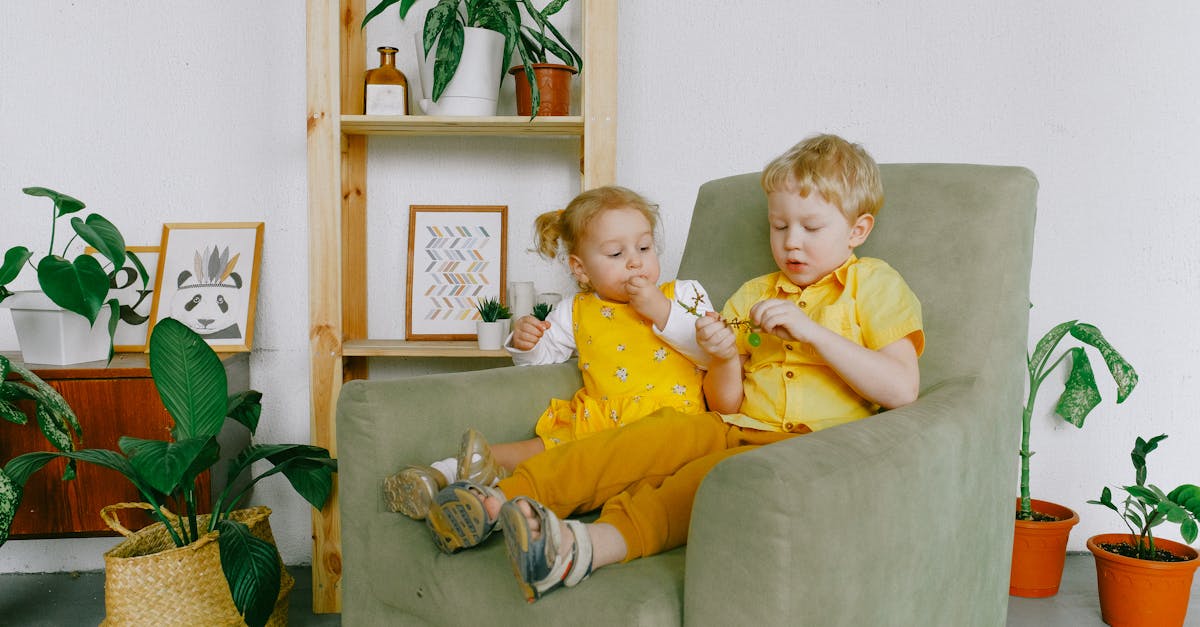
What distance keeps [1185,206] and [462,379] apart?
6.24 feet

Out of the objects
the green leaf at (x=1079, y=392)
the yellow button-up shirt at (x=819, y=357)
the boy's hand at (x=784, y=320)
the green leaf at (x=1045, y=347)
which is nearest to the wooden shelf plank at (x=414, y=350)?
the yellow button-up shirt at (x=819, y=357)

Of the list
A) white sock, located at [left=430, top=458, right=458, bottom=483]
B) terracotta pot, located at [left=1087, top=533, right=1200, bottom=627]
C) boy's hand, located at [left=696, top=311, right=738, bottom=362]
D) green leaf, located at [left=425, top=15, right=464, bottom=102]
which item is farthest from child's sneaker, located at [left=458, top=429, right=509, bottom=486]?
terracotta pot, located at [left=1087, top=533, right=1200, bottom=627]

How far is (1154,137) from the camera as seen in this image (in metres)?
2.03

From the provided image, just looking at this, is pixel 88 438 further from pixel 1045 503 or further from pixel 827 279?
pixel 1045 503

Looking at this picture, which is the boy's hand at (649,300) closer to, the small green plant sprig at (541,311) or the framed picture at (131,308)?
the small green plant sprig at (541,311)

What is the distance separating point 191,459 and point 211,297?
0.79 m

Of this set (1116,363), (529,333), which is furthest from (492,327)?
(1116,363)

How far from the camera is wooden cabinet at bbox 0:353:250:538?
170 centimetres

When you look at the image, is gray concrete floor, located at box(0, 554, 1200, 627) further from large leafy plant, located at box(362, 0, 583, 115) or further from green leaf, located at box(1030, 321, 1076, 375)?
large leafy plant, located at box(362, 0, 583, 115)

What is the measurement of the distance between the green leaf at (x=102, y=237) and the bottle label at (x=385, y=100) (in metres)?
0.60

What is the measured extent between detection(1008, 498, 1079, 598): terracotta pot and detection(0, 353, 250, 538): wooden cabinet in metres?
1.84

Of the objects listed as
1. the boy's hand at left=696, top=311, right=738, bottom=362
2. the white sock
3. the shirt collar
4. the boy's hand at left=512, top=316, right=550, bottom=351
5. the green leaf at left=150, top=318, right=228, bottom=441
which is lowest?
the white sock

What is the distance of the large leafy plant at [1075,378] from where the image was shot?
1778mm

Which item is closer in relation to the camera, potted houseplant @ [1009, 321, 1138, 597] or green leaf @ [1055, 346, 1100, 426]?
potted houseplant @ [1009, 321, 1138, 597]
